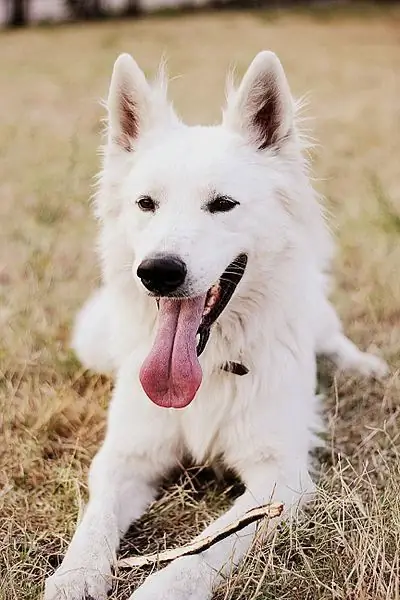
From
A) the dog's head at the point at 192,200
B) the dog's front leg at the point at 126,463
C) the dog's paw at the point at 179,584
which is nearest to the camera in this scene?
the dog's paw at the point at 179,584

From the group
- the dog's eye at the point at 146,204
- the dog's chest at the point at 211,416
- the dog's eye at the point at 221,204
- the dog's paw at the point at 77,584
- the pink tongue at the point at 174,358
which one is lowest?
the dog's paw at the point at 77,584

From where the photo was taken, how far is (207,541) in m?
2.43

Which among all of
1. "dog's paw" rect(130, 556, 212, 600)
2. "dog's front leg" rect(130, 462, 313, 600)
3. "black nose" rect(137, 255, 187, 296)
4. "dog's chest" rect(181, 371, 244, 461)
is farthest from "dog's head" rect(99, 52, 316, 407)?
"dog's paw" rect(130, 556, 212, 600)

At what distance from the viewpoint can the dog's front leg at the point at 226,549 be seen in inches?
91.4

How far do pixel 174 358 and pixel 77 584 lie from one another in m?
0.76

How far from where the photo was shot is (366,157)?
766cm

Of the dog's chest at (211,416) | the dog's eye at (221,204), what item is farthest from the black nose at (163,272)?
the dog's chest at (211,416)

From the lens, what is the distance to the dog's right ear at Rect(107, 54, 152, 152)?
2871mm

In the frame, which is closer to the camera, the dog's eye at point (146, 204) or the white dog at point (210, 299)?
the white dog at point (210, 299)

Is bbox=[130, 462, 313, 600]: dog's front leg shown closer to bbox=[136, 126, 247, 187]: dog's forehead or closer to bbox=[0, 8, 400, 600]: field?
bbox=[0, 8, 400, 600]: field

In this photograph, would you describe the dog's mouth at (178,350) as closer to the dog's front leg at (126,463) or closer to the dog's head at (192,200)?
the dog's head at (192,200)

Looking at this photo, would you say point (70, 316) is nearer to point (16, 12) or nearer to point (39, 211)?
point (39, 211)

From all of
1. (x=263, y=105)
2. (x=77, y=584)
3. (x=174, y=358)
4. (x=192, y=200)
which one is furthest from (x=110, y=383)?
(x=263, y=105)

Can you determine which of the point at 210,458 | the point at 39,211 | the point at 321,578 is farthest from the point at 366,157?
the point at 321,578
